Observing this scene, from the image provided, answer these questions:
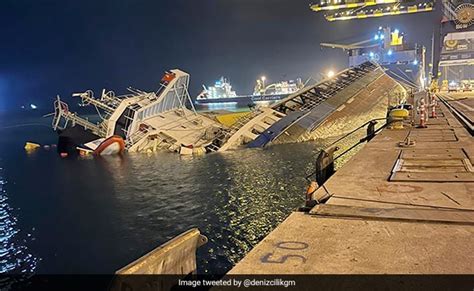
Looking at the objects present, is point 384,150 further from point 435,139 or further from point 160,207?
point 160,207

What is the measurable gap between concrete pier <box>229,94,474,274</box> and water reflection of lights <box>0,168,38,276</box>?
925 cm

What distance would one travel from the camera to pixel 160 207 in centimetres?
1589

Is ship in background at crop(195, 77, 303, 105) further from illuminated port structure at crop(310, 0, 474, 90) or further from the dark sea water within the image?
the dark sea water

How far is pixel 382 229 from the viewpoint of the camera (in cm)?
489

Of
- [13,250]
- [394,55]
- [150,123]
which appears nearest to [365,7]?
[394,55]

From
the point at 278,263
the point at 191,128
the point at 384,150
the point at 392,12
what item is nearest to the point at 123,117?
the point at 191,128

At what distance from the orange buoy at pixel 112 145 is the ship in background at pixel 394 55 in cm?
5696

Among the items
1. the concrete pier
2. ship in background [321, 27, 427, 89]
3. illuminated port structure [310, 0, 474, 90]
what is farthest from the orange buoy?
ship in background [321, 27, 427, 89]

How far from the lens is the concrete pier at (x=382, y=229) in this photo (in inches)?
155

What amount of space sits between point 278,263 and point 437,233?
2.32 m

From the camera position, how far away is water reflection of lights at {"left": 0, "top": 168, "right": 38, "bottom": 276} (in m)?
10.6

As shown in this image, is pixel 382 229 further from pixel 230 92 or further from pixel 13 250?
pixel 230 92

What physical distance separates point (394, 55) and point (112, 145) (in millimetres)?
74251

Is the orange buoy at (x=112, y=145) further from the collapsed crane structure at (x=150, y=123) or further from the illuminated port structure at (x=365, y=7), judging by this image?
the illuminated port structure at (x=365, y=7)
